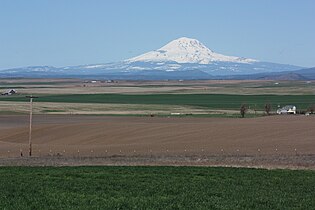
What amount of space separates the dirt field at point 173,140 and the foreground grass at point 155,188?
8051mm

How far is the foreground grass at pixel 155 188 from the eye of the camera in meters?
16.6

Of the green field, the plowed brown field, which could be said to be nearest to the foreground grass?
the plowed brown field

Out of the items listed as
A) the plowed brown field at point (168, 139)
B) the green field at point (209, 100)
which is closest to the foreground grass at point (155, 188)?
the plowed brown field at point (168, 139)

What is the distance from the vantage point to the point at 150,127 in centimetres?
5412

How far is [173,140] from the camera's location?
154 ft

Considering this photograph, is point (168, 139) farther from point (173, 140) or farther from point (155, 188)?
point (155, 188)

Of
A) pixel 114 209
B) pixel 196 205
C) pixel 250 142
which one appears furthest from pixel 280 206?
pixel 250 142

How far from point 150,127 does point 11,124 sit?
57.7 feet

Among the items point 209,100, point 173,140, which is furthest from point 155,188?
point 209,100

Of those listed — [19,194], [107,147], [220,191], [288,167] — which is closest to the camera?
[19,194]

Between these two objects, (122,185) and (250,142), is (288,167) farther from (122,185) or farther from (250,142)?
(250,142)

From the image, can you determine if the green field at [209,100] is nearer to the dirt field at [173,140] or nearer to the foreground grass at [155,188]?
the dirt field at [173,140]

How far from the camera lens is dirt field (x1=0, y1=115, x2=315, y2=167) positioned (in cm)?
3772

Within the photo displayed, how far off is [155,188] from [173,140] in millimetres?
27195
